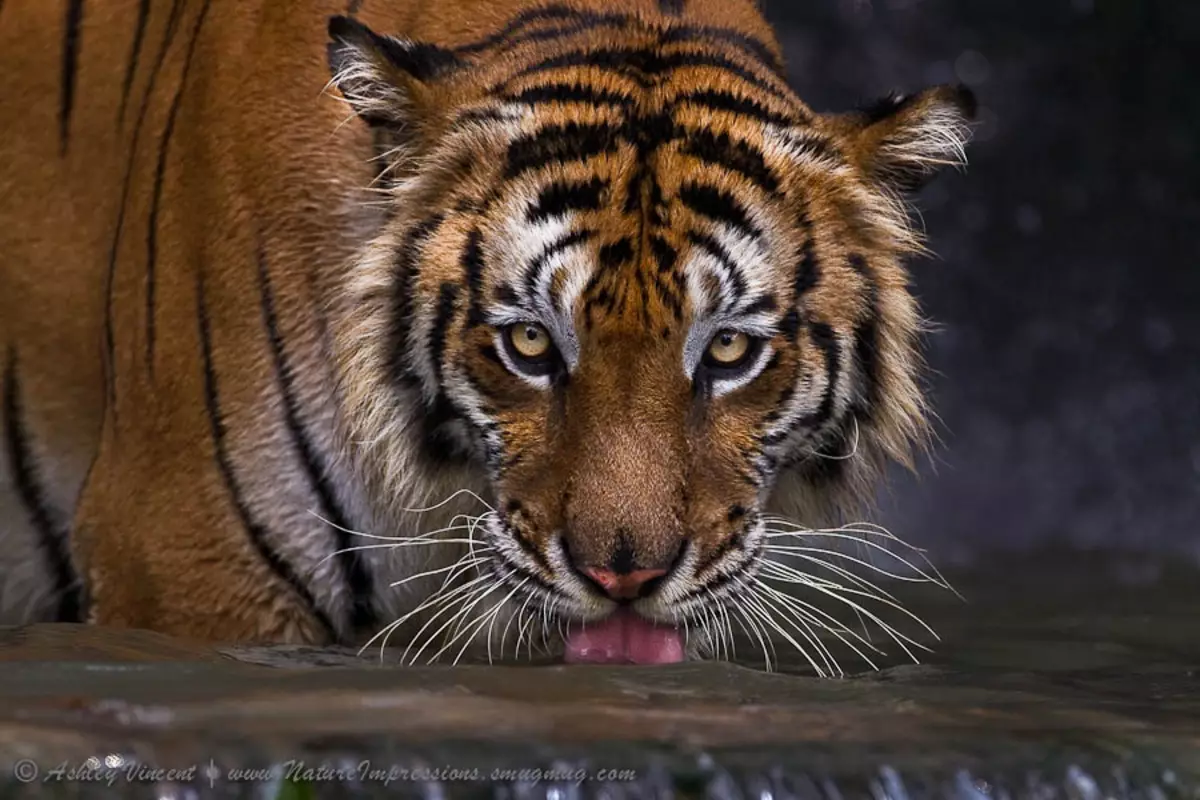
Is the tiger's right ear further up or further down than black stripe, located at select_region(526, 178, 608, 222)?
further up

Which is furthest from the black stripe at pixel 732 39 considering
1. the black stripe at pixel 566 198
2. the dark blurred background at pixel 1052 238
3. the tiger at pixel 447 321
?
the dark blurred background at pixel 1052 238

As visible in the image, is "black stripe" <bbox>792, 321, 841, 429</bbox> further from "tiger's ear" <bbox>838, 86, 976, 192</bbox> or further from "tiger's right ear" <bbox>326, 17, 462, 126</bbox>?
"tiger's right ear" <bbox>326, 17, 462, 126</bbox>

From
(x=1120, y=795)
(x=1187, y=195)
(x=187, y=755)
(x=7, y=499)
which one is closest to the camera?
(x=187, y=755)

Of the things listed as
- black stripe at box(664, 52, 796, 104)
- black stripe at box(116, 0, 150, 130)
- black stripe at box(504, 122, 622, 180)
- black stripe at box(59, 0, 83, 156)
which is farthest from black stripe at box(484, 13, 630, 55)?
black stripe at box(59, 0, 83, 156)

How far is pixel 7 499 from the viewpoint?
3561 mm

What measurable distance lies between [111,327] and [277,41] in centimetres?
54

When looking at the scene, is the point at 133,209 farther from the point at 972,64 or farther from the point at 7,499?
the point at 972,64

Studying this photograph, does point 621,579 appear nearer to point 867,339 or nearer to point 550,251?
point 550,251

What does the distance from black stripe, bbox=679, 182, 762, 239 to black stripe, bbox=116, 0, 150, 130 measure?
1.07 meters

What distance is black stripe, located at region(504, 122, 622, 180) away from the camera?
308 cm

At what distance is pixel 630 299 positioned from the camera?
2914mm

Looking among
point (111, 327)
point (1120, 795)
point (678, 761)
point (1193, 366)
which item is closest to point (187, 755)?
point (678, 761)

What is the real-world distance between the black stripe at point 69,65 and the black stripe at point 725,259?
1.21m

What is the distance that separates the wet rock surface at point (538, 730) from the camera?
2205 mm
